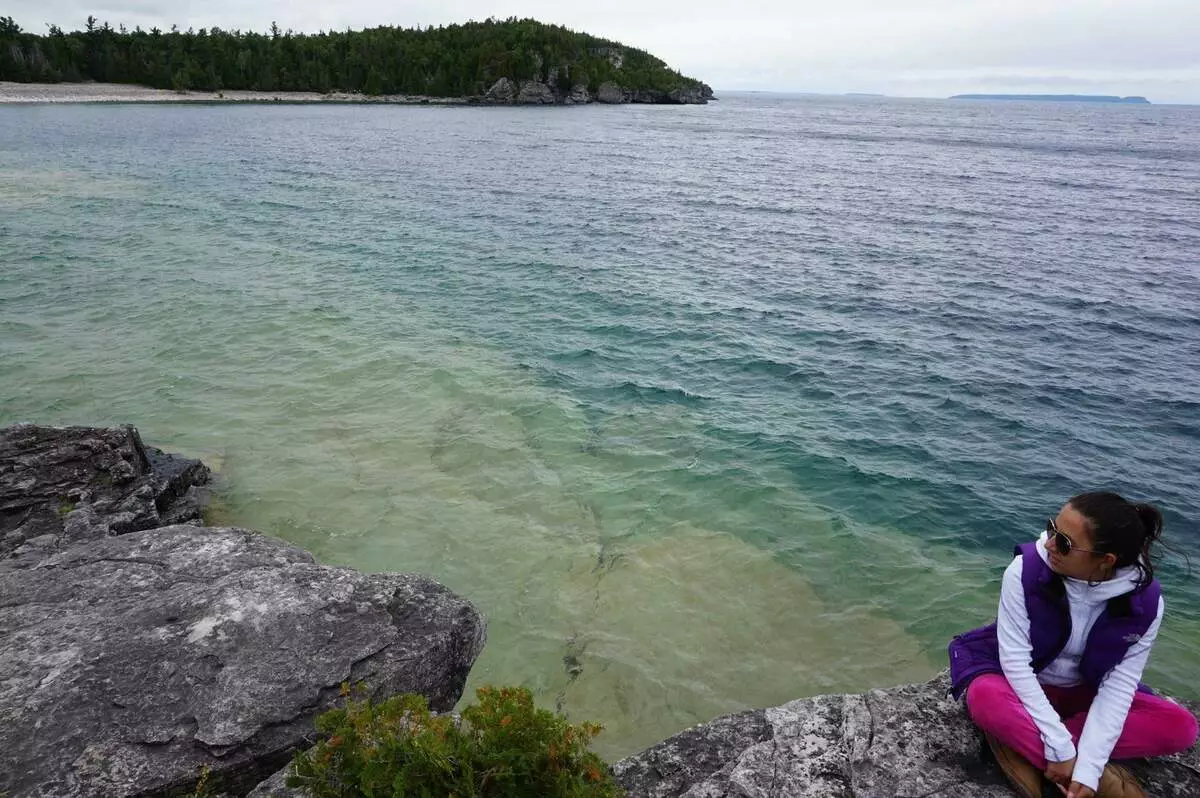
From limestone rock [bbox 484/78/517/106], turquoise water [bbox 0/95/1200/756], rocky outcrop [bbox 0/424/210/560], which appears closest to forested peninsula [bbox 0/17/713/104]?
limestone rock [bbox 484/78/517/106]

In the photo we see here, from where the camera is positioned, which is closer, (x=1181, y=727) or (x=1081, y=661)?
(x=1181, y=727)

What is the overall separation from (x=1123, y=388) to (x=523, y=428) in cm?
1575

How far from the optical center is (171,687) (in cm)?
607

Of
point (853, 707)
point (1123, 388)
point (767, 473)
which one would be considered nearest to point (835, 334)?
point (1123, 388)

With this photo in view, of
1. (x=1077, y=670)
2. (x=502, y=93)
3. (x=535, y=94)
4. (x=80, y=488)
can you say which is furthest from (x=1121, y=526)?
(x=535, y=94)

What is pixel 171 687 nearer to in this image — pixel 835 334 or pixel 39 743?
pixel 39 743

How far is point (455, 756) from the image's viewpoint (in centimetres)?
457

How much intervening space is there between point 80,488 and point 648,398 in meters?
11.4

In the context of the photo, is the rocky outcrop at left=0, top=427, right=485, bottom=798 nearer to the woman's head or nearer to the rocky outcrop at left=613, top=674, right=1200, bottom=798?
the rocky outcrop at left=613, top=674, right=1200, bottom=798

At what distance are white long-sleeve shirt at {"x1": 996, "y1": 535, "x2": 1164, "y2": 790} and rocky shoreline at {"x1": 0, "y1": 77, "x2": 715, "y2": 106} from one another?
163 metres

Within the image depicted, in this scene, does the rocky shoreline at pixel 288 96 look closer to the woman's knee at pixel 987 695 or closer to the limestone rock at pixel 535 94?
the limestone rock at pixel 535 94

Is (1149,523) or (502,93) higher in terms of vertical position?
(502,93)

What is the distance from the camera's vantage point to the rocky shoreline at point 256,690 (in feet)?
17.3

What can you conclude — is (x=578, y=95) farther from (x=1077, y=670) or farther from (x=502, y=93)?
(x=1077, y=670)
